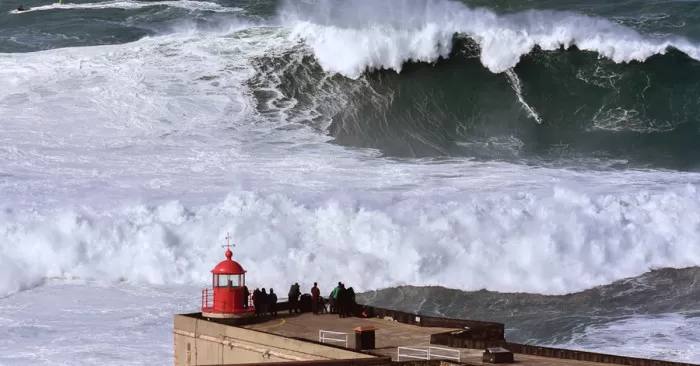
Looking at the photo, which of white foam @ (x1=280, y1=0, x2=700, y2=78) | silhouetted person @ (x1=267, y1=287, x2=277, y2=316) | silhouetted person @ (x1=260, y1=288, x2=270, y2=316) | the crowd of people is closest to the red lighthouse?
the crowd of people

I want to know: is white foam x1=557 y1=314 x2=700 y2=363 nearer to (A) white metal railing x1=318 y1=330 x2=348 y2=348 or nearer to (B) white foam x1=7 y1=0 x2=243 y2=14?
(A) white metal railing x1=318 y1=330 x2=348 y2=348

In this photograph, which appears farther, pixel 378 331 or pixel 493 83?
pixel 493 83

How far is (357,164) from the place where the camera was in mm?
36906

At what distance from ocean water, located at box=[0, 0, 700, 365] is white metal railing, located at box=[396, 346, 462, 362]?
657 cm

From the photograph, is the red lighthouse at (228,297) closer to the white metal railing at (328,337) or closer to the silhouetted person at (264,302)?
the silhouetted person at (264,302)

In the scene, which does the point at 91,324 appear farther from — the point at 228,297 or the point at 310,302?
the point at 228,297

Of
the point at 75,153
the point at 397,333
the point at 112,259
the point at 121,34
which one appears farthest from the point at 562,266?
the point at 121,34

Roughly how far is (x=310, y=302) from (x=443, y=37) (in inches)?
937

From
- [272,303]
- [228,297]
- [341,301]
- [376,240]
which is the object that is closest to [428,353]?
[228,297]

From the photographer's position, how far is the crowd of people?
68.8 ft

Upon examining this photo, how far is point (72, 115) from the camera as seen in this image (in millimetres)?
41156

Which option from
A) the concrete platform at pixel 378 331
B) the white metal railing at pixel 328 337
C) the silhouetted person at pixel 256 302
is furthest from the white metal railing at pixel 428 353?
the silhouetted person at pixel 256 302

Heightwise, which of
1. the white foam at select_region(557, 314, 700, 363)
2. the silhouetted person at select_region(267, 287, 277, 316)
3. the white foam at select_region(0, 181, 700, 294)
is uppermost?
the white foam at select_region(0, 181, 700, 294)

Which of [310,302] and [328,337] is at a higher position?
[310,302]
